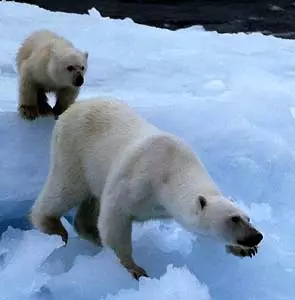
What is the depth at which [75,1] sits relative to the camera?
12086 mm

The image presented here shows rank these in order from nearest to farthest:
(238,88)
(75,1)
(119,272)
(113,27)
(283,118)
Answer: (119,272) → (283,118) → (238,88) → (113,27) → (75,1)

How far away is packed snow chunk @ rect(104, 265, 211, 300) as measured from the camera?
290 centimetres

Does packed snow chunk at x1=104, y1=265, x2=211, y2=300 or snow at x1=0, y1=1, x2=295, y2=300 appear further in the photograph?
snow at x1=0, y1=1, x2=295, y2=300

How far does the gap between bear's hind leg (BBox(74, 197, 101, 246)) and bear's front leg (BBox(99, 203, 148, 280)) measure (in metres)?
0.42

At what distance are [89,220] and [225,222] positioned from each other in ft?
3.29

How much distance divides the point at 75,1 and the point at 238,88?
7218mm

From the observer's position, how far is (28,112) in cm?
388

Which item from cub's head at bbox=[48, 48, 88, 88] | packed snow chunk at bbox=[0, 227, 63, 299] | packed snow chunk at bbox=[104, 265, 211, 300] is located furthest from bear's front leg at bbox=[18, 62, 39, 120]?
packed snow chunk at bbox=[104, 265, 211, 300]

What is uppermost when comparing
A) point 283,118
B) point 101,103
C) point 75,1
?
point 101,103

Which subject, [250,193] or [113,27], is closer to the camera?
[250,193]

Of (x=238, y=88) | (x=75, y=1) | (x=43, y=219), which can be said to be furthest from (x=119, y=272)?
(x=75, y=1)

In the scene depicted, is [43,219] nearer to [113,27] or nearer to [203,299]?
[203,299]

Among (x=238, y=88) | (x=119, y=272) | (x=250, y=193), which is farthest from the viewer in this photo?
(x=238, y=88)

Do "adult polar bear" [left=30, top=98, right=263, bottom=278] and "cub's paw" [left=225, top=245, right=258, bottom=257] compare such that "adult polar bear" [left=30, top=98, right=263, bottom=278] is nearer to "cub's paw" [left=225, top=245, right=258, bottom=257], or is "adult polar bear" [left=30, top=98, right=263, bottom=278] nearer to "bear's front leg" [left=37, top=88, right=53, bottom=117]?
"cub's paw" [left=225, top=245, right=258, bottom=257]
